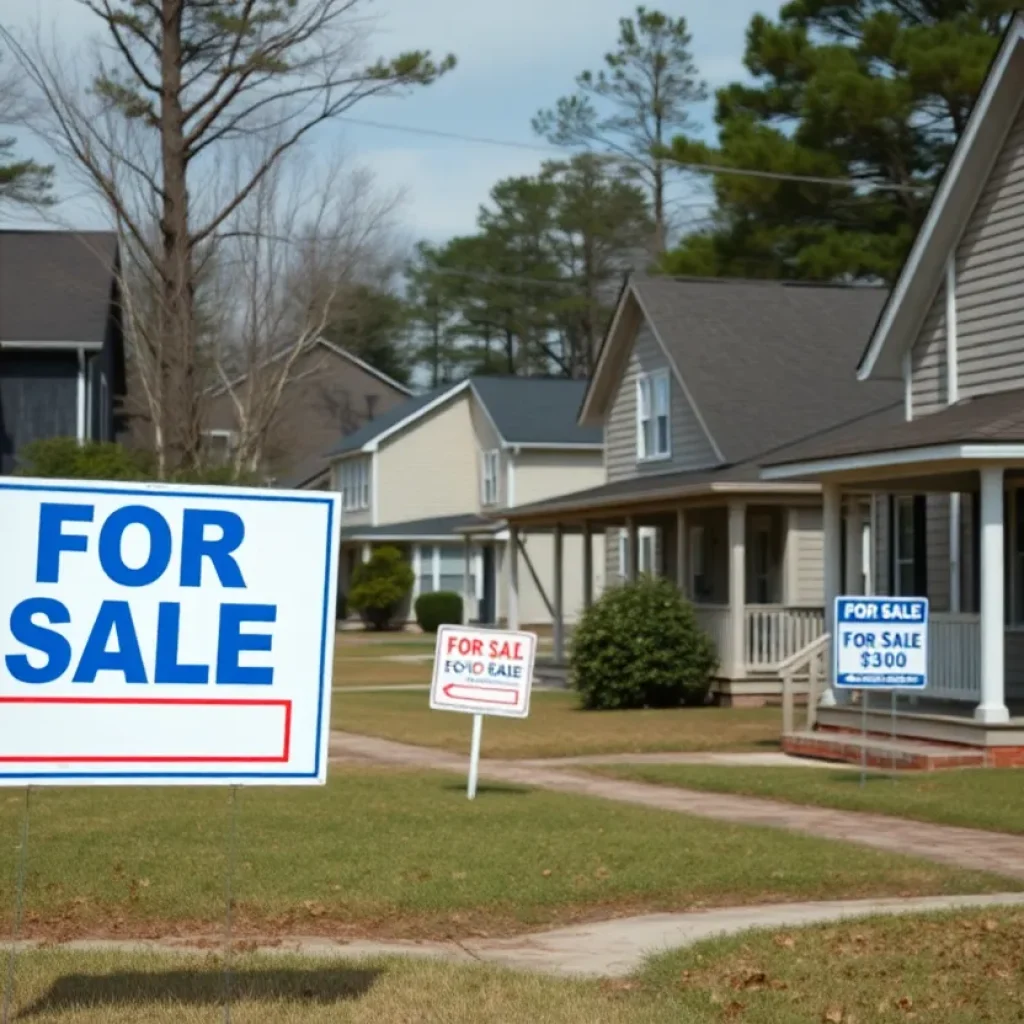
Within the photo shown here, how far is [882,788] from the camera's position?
16.8m

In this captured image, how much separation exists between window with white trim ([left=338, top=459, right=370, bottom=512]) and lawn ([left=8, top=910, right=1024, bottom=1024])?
52.5m

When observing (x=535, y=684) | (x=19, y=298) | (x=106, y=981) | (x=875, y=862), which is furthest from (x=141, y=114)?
(x=106, y=981)

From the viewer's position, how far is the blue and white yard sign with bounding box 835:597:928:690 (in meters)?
17.0

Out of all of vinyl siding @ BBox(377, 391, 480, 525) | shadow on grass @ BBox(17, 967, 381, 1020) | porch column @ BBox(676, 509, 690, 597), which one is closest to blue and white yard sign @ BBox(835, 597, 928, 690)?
shadow on grass @ BBox(17, 967, 381, 1020)

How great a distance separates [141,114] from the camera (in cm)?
3806

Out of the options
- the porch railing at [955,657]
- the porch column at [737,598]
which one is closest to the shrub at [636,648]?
the porch column at [737,598]

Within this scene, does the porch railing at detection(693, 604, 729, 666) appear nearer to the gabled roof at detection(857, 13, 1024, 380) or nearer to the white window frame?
the white window frame

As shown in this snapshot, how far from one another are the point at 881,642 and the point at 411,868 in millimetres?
6828

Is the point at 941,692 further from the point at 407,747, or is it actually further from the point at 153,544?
the point at 153,544

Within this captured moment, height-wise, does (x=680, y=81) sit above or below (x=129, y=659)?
above

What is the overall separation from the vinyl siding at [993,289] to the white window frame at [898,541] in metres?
1.70

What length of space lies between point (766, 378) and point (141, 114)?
14.0 metres

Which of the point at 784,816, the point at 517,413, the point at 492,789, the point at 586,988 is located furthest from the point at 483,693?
the point at 517,413

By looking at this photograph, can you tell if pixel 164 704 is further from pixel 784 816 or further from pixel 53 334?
pixel 53 334
